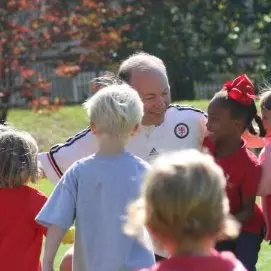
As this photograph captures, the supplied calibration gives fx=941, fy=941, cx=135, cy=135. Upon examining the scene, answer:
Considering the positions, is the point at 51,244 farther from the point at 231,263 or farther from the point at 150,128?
the point at 231,263

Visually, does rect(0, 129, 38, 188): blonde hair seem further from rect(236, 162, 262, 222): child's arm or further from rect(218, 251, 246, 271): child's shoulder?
rect(218, 251, 246, 271): child's shoulder

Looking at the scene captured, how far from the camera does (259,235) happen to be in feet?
17.7

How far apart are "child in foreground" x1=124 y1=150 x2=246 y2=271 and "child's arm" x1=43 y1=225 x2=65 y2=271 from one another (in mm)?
1339

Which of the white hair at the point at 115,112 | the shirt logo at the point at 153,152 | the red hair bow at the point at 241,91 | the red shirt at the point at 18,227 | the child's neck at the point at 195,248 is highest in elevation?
the white hair at the point at 115,112

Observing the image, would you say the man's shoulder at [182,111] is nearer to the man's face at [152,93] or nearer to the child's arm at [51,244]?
the man's face at [152,93]

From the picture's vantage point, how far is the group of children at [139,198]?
311cm

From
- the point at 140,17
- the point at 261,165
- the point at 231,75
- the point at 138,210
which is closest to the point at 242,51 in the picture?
the point at 231,75

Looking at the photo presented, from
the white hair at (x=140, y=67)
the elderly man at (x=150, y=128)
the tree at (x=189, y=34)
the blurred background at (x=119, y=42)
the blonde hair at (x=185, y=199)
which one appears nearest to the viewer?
the blonde hair at (x=185, y=199)

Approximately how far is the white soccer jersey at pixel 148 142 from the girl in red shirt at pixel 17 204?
175mm

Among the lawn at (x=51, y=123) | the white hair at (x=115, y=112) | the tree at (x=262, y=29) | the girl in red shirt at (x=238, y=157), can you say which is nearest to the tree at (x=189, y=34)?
the tree at (x=262, y=29)

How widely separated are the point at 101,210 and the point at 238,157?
1.18 m

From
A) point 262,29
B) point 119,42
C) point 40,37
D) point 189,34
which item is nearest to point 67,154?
point 40,37

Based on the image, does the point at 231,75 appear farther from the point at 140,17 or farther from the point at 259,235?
the point at 259,235

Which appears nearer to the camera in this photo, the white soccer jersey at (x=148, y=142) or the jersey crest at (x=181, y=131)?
the white soccer jersey at (x=148, y=142)
